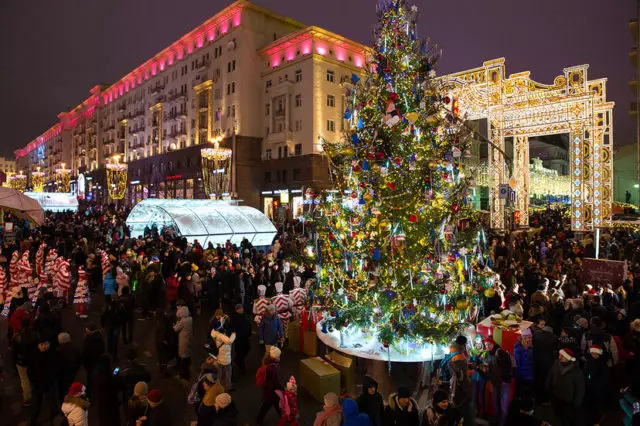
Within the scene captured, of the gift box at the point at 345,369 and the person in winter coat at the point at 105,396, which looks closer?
the person in winter coat at the point at 105,396

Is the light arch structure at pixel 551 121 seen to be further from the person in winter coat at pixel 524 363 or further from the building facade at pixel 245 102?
the person in winter coat at pixel 524 363

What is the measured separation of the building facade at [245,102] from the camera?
39.2 meters

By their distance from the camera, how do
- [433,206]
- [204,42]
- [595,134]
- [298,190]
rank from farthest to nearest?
[204,42], [298,190], [595,134], [433,206]

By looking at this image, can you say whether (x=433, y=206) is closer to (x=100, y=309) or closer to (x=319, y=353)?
(x=319, y=353)

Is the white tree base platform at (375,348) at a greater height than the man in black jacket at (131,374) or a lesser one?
lesser

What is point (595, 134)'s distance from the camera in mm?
22750

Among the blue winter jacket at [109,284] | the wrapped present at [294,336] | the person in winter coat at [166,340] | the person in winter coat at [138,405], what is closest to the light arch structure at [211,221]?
the blue winter jacket at [109,284]

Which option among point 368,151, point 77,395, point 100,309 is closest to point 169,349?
point 77,395

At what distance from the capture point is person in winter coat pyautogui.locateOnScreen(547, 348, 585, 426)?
562cm

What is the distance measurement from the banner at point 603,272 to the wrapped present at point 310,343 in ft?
27.2

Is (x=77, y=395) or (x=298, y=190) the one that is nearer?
(x=77, y=395)

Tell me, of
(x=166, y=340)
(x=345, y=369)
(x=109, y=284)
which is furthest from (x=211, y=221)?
(x=345, y=369)

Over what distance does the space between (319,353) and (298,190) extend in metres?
30.9

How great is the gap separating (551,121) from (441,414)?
952 inches
